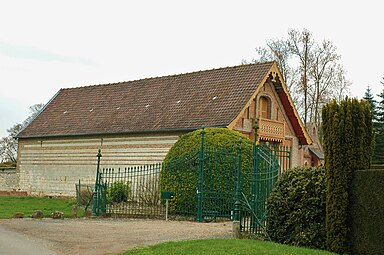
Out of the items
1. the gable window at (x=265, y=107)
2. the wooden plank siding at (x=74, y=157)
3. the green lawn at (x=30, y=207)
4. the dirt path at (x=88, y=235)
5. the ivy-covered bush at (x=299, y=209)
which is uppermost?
the gable window at (x=265, y=107)

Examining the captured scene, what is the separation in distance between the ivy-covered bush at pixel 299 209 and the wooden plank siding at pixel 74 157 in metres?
13.8

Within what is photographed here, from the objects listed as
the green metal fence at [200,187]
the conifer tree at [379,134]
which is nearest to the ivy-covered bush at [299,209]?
the green metal fence at [200,187]

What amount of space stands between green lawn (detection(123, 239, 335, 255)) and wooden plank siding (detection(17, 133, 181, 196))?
15311 millimetres

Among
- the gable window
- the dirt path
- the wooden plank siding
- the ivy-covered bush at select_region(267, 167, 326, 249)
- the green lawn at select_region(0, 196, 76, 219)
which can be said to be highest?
the gable window

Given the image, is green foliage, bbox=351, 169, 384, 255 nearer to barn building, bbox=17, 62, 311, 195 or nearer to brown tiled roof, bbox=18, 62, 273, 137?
barn building, bbox=17, 62, 311, 195

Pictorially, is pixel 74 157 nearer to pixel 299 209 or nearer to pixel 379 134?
pixel 299 209

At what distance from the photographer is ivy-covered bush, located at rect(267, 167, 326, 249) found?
11945mm

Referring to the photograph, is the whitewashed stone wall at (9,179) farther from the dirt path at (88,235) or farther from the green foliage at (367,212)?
the green foliage at (367,212)

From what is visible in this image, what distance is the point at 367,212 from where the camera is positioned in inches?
432

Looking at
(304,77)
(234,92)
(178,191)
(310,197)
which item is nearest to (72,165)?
(234,92)

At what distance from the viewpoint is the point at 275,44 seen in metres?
40.8

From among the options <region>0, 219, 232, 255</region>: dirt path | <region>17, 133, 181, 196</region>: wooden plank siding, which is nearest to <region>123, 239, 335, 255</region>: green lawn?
<region>0, 219, 232, 255</region>: dirt path

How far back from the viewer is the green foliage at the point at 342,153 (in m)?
11.4

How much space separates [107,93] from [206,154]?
17032 millimetres
